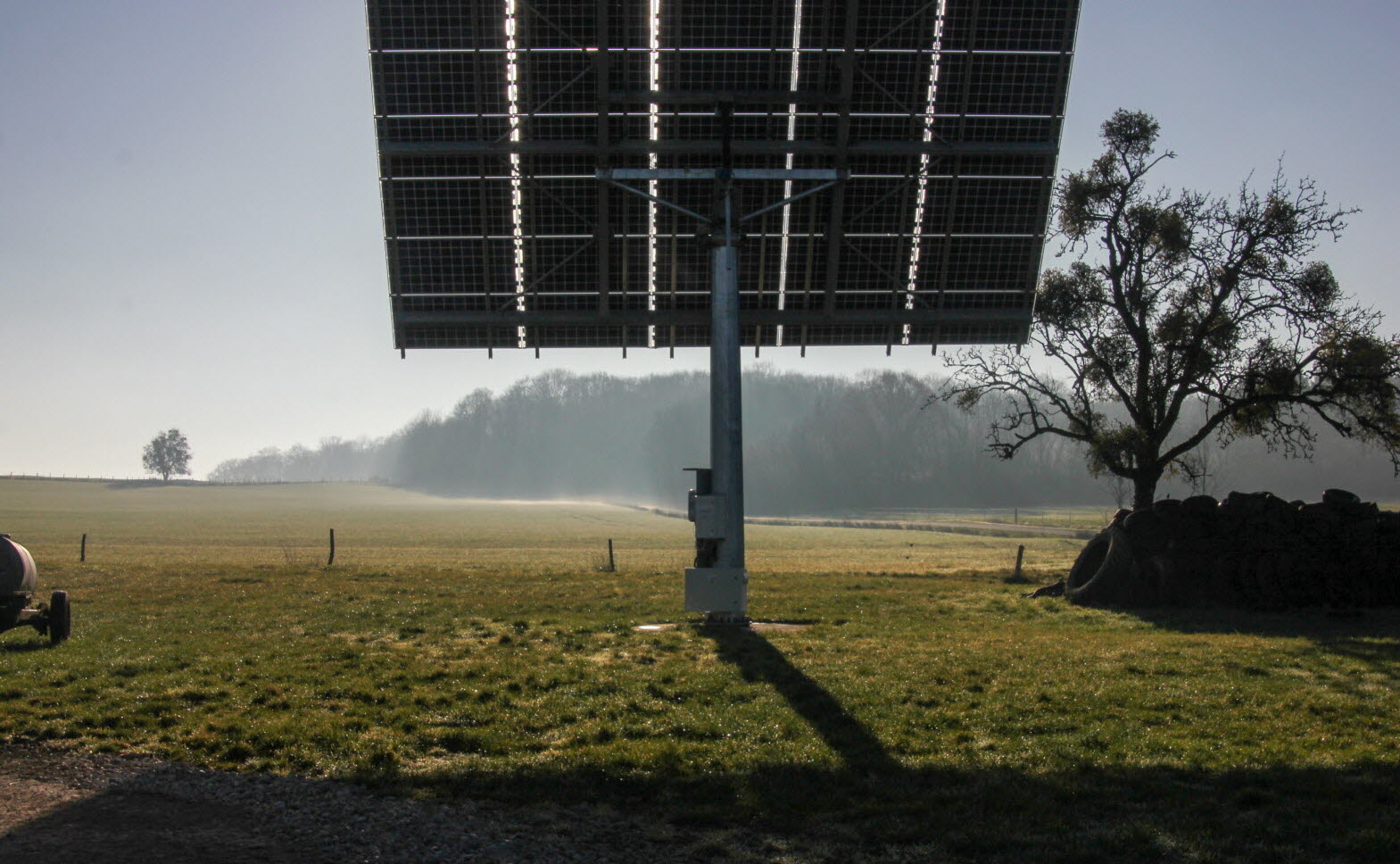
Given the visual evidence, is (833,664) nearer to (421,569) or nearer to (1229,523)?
(1229,523)

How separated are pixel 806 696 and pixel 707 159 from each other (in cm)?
1244

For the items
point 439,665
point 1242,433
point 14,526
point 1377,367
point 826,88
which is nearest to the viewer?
point 439,665

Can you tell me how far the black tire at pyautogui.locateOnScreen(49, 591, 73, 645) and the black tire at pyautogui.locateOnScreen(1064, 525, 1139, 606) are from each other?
2109 cm

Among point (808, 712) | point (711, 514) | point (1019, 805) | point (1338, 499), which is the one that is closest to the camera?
point (1019, 805)

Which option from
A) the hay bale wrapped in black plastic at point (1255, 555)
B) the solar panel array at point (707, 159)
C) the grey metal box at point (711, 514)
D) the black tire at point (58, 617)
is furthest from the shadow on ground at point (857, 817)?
the hay bale wrapped in black plastic at point (1255, 555)

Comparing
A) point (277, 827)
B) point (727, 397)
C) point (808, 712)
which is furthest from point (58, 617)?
point (808, 712)

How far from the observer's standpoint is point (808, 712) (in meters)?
11.8

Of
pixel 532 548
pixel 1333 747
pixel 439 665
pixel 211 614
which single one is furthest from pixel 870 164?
pixel 532 548

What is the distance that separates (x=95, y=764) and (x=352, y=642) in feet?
26.7

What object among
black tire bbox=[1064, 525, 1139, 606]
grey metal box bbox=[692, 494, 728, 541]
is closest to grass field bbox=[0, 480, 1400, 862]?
black tire bbox=[1064, 525, 1139, 606]

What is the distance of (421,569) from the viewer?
36125mm

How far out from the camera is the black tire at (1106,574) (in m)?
23.8

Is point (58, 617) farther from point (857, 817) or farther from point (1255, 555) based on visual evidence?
point (1255, 555)

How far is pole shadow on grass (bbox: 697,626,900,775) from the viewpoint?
986 centimetres
